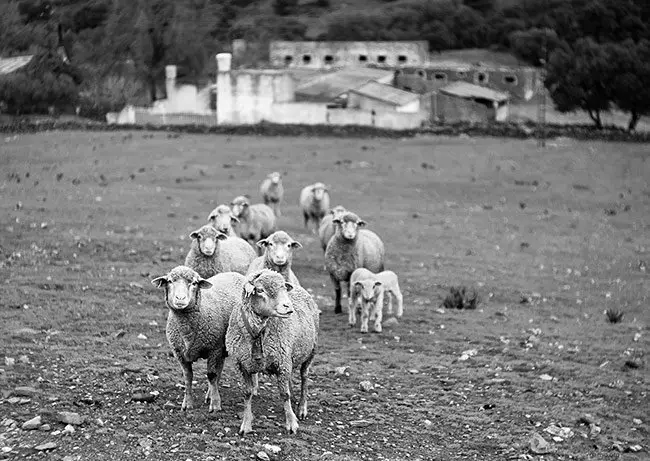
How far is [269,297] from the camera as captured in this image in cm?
875

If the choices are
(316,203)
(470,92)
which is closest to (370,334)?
(316,203)

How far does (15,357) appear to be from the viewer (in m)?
11.0

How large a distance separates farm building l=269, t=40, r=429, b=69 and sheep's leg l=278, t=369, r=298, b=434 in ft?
236

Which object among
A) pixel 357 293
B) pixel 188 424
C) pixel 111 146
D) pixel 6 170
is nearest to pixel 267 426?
pixel 188 424

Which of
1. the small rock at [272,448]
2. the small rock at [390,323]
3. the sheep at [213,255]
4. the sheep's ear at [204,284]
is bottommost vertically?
the small rock at [390,323]

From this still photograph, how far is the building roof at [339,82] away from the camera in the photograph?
52.7m

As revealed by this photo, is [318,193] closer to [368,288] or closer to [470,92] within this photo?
[368,288]

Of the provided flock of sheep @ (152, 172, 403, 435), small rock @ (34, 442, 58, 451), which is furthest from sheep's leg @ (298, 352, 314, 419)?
small rock @ (34, 442, 58, 451)

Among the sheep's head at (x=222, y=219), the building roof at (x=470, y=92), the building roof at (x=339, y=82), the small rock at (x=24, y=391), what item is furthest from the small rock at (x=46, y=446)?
the building roof at (x=470, y=92)

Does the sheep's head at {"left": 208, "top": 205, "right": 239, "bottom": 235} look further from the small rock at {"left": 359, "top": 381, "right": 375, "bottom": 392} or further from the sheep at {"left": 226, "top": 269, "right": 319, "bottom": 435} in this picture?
the sheep at {"left": 226, "top": 269, "right": 319, "bottom": 435}

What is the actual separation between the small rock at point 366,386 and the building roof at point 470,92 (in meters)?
46.2

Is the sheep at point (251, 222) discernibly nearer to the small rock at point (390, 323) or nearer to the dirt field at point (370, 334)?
the dirt field at point (370, 334)

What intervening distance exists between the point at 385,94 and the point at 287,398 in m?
43.9

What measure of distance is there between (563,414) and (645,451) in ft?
3.46
